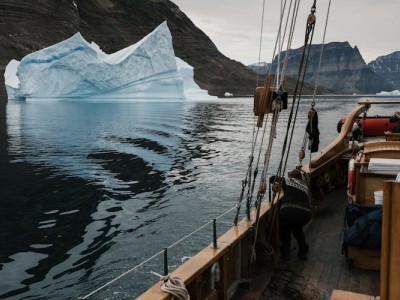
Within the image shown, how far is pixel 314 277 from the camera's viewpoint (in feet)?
20.7

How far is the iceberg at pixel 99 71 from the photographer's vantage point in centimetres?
7325

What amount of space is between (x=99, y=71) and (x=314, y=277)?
7509 centimetres

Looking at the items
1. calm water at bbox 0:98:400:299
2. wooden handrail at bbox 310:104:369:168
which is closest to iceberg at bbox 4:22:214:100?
calm water at bbox 0:98:400:299

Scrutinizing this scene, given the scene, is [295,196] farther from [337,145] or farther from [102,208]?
[102,208]

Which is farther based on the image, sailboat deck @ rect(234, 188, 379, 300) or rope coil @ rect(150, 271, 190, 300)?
sailboat deck @ rect(234, 188, 379, 300)

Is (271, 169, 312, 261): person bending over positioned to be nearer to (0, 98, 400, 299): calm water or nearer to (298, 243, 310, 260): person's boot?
(298, 243, 310, 260): person's boot

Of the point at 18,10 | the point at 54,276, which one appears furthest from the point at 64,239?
the point at 18,10

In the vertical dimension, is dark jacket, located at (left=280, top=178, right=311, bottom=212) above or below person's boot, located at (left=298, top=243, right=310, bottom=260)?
above

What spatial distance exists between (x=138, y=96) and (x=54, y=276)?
267 ft

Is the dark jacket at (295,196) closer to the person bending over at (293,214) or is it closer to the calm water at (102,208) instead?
the person bending over at (293,214)

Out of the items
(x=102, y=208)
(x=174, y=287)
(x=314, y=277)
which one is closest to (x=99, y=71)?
(x=102, y=208)

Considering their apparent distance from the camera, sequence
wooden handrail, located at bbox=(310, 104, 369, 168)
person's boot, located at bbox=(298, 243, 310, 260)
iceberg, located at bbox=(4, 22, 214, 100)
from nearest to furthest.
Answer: person's boot, located at bbox=(298, 243, 310, 260)
wooden handrail, located at bbox=(310, 104, 369, 168)
iceberg, located at bbox=(4, 22, 214, 100)

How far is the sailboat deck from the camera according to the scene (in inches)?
229

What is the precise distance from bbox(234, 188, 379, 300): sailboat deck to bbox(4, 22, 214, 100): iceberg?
68.7m
